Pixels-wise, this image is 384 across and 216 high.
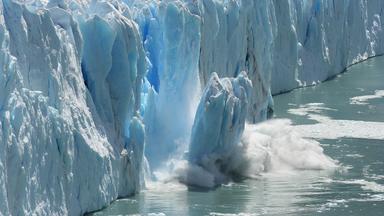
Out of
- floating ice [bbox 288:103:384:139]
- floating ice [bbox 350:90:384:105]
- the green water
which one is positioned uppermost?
floating ice [bbox 350:90:384:105]

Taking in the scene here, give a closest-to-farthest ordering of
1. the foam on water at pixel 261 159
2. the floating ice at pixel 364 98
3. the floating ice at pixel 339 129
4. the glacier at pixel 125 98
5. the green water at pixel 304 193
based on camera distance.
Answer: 1. the glacier at pixel 125 98
2. the green water at pixel 304 193
3. the foam on water at pixel 261 159
4. the floating ice at pixel 339 129
5. the floating ice at pixel 364 98

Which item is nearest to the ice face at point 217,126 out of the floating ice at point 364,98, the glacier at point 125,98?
the glacier at point 125,98


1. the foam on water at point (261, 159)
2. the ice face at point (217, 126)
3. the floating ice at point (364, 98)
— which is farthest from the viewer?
the floating ice at point (364, 98)

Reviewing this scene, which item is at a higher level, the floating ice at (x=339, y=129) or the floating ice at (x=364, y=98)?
the floating ice at (x=364, y=98)

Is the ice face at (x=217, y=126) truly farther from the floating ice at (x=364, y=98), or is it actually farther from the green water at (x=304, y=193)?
the floating ice at (x=364, y=98)

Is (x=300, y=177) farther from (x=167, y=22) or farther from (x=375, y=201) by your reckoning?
(x=167, y=22)

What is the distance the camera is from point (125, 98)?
14656 mm

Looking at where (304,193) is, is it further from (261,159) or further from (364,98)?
(364,98)

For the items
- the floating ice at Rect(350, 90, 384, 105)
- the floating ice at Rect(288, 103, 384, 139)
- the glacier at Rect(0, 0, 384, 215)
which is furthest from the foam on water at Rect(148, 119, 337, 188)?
the floating ice at Rect(350, 90, 384, 105)

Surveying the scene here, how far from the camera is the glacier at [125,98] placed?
11914 millimetres

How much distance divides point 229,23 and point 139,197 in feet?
22.9

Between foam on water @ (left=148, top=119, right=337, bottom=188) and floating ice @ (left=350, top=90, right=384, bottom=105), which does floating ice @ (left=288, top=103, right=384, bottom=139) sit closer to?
foam on water @ (left=148, top=119, right=337, bottom=188)

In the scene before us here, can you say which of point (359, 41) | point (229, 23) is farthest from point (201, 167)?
point (359, 41)

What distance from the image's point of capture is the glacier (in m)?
11.9
